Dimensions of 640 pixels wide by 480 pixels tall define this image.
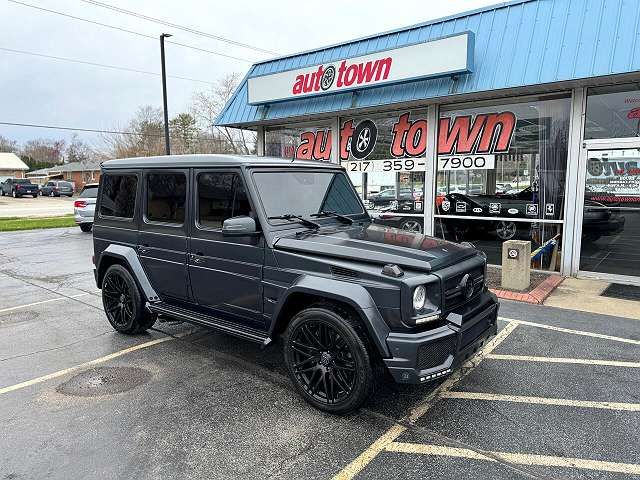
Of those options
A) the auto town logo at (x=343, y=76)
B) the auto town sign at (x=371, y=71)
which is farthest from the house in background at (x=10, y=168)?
the auto town logo at (x=343, y=76)

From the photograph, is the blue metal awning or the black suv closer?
the black suv

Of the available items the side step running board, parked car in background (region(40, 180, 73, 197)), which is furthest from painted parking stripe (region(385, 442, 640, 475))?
parked car in background (region(40, 180, 73, 197))

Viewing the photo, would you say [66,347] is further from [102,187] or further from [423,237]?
[423,237]

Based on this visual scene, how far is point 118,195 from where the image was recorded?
17.8 feet

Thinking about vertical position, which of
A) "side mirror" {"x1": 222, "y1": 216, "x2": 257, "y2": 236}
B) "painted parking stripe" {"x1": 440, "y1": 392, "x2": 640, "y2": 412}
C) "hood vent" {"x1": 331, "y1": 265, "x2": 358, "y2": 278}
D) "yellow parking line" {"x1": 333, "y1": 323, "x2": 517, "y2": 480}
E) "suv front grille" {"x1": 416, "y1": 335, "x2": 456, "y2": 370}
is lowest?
"yellow parking line" {"x1": 333, "y1": 323, "x2": 517, "y2": 480}

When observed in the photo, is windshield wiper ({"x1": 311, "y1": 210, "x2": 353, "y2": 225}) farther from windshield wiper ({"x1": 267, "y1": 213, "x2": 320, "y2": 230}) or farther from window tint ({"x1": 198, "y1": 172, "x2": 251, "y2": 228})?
window tint ({"x1": 198, "y1": 172, "x2": 251, "y2": 228})

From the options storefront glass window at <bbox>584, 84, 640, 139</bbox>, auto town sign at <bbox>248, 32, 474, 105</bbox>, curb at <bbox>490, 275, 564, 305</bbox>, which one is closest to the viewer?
curb at <bbox>490, 275, 564, 305</bbox>

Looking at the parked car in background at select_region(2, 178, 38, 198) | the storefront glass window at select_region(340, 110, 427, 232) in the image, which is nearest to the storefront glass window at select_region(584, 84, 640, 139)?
the storefront glass window at select_region(340, 110, 427, 232)

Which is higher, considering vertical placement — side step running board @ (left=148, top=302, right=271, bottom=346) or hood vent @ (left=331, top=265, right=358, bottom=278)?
hood vent @ (left=331, top=265, right=358, bottom=278)

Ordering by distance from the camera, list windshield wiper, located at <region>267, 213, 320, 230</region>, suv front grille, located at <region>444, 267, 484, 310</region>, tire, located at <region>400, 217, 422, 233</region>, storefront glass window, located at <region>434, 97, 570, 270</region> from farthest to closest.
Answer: tire, located at <region>400, 217, 422, 233</region>, storefront glass window, located at <region>434, 97, 570, 270</region>, windshield wiper, located at <region>267, 213, 320, 230</region>, suv front grille, located at <region>444, 267, 484, 310</region>

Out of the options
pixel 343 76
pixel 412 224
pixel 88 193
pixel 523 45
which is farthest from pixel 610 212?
pixel 88 193

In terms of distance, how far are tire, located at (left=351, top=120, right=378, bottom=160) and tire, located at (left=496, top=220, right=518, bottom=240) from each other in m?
3.24

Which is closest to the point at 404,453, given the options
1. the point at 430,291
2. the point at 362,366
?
the point at 362,366

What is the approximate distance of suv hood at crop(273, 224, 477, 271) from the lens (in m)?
3.48
